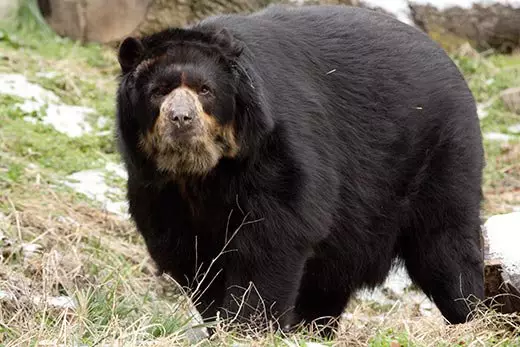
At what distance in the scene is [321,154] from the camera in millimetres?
6312

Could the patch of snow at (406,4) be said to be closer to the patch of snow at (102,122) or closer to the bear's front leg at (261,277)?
the patch of snow at (102,122)

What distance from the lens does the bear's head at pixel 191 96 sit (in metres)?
5.69

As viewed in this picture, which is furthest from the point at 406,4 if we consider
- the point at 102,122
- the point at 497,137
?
the point at 102,122

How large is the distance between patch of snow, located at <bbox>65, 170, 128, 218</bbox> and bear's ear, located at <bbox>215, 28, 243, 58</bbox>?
3.16 metres

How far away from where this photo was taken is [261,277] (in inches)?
233

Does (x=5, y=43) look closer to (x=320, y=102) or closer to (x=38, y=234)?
(x=38, y=234)

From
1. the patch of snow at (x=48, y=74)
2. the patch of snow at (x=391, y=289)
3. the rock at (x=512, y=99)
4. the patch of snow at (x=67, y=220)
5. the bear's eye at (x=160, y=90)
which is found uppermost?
the bear's eye at (x=160, y=90)

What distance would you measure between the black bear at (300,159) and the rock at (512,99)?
211 inches

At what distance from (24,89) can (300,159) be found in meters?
4.90

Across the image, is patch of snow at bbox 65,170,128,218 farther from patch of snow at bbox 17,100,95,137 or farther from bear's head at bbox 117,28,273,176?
bear's head at bbox 117,28,273,176

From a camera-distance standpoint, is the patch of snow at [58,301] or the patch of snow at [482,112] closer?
the patch of snow at [58,301]

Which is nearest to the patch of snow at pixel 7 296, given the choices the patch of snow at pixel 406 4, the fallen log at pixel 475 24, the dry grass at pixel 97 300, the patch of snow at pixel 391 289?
the dry grass at pixel 97 300

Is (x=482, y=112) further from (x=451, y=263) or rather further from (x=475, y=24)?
(x=451, y=263)

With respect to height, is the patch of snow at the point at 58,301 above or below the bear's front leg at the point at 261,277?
below
